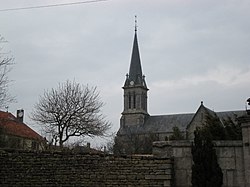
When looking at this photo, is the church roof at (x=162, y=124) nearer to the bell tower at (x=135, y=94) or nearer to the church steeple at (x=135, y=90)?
the bell tower at (x=135, y=94)

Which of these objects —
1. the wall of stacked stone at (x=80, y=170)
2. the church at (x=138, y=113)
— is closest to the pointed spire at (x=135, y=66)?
the church at (x=138, y=113)

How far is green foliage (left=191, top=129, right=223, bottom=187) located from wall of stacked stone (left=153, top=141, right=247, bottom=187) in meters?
0.23

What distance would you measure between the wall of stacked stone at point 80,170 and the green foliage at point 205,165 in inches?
33.0

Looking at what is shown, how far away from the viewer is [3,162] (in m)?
12.4

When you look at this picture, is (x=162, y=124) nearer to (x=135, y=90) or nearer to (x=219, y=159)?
(x=135, y=90)

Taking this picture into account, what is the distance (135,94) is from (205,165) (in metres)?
78.4

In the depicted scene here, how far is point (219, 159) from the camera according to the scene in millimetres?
11219

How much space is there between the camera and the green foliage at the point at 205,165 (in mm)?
10914

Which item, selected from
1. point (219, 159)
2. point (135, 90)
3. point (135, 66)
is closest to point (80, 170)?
point (219, 159)

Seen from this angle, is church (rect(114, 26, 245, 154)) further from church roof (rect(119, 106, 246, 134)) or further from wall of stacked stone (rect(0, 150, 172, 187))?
wall of stacked stone (rect(0, 150, 172, 187))

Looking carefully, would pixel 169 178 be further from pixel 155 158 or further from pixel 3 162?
pixel 3 162

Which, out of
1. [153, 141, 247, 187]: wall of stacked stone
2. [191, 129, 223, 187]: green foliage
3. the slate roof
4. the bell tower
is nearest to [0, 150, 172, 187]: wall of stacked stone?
[153, 141, 247, 187]: wall of stacked stone

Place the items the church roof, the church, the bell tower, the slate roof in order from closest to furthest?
the church roof < the slate roof < the church < the bell tower

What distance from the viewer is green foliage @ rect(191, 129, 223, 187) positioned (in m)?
10.9
